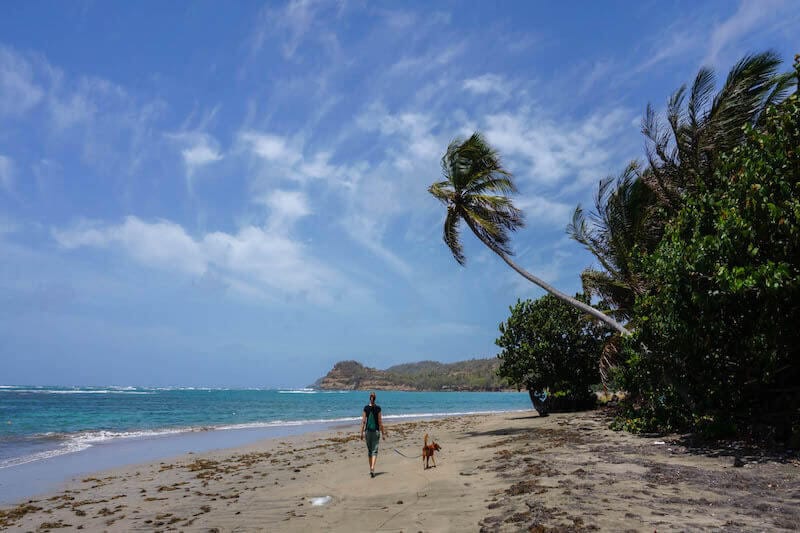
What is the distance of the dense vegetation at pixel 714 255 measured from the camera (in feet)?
28.0

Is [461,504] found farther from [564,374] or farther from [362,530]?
[564,374]

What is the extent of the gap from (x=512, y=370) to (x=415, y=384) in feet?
542

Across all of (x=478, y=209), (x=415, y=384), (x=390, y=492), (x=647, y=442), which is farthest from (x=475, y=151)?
(x=415, y=384)

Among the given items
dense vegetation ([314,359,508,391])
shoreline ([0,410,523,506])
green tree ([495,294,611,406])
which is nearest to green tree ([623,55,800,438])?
green tree ([495,294,611,406])

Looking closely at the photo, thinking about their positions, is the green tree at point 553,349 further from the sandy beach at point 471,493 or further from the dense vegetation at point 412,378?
the dense vegetation at point 412,378

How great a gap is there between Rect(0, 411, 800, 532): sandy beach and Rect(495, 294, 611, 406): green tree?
25.1ft

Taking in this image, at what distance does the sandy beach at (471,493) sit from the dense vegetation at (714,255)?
1.57 m

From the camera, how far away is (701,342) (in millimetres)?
10484

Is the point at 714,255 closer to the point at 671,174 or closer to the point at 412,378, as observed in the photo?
the point at 671,174

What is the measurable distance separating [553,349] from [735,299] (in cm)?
1274

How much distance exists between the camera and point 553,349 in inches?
873

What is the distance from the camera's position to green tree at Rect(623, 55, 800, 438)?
8.43 m

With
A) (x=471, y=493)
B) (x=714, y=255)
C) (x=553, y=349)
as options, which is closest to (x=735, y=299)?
(x=714, y=255)

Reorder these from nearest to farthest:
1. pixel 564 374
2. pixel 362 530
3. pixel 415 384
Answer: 1. pixel 362 530
2. pixel 564 374
3. pixel 415 384
